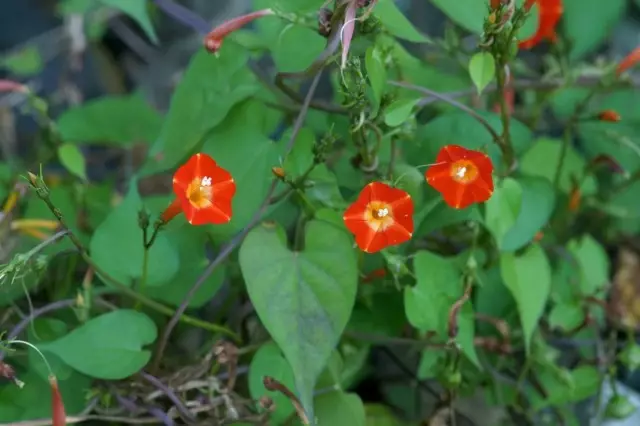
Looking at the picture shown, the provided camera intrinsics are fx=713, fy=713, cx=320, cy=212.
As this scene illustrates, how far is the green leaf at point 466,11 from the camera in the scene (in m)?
0.84

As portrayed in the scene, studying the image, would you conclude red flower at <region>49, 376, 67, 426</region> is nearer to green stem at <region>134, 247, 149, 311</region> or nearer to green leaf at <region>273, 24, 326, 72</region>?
green stem at <region>134, 247, 149, 311</region>

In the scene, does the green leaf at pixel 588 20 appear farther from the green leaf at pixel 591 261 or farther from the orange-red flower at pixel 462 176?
the orange-red flower at pixel 462 176

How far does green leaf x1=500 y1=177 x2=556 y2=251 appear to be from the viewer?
814 millimetres

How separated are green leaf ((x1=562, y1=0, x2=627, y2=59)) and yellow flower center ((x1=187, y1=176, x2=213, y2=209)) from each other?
76 cm

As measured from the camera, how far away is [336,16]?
25.8 inches

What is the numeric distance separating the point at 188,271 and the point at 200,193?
18cm

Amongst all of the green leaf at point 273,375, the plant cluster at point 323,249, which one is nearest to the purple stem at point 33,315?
the plant cluster at point 323,249

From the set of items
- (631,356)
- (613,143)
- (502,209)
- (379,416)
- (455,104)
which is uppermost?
(455,104)

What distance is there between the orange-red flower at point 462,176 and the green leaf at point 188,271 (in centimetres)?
28

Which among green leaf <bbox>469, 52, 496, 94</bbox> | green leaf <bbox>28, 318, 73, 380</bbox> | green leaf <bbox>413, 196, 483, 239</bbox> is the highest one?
green leaf <bbox>469, 52, 496, 94</bbox>

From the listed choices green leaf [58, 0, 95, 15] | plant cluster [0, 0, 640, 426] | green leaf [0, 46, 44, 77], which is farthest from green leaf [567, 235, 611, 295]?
green leaf [0, 46, 44, 77]

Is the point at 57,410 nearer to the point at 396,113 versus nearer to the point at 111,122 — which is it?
the point at 396,113

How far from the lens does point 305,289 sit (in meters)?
0.70

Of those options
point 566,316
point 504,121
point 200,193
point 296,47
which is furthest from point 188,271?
point 566,316
